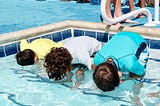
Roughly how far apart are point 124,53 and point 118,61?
169 mm

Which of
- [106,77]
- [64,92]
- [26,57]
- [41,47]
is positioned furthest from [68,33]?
[106,77]

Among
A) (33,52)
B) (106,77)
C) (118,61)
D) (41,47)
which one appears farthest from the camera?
(41,47)

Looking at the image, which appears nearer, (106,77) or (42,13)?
(106,77)

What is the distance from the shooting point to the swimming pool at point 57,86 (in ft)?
15.6

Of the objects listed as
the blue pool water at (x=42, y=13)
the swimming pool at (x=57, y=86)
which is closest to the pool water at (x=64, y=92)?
the swimming pool at (x=57, y=86)

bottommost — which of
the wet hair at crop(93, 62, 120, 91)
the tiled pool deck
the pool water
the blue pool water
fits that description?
the pool water

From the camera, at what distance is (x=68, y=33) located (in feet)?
25.4

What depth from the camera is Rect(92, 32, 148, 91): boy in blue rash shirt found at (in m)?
4.18

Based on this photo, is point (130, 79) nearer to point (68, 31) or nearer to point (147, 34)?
point (147, 34)

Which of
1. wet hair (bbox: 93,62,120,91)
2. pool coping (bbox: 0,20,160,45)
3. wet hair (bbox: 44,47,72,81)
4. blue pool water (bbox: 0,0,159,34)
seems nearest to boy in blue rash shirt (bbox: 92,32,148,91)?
wet hair (bbox: 93,62,120,91)

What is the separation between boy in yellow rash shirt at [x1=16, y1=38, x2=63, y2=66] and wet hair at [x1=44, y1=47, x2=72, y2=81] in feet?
1.99

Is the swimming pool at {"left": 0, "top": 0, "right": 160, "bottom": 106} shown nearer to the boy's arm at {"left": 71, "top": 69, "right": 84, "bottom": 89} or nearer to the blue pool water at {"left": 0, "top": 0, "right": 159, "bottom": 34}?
the boy's arm at {"left": 71, "top": 69, "right": 84, "bottom": 89}

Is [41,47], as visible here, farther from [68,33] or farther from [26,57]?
[68,33]

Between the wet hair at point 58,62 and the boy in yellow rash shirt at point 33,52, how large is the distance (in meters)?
0.61
